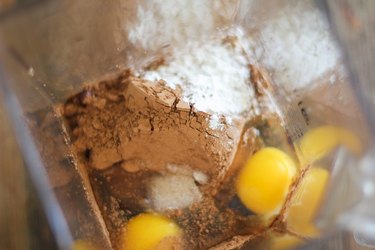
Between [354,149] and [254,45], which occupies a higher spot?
[254,45]

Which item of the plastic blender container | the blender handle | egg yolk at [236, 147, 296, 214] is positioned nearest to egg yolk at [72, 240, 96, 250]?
the plastic blender container

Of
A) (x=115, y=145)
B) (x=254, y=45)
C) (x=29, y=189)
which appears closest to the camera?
(x=115, y=145)

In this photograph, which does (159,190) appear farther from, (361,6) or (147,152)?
(361,6)

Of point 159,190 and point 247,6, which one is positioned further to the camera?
point 247,6

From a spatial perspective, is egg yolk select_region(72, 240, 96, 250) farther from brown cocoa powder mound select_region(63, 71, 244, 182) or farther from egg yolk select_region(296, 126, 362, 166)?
egg yolk select_region(296, 126, 362, 166)

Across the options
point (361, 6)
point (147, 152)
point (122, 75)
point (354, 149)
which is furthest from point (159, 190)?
point (361, 6)

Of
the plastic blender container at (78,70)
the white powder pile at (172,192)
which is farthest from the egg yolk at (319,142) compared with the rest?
the white powder pile at (172,192)

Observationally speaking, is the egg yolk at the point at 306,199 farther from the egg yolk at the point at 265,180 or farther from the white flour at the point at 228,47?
the white flour at the point at 228,47
